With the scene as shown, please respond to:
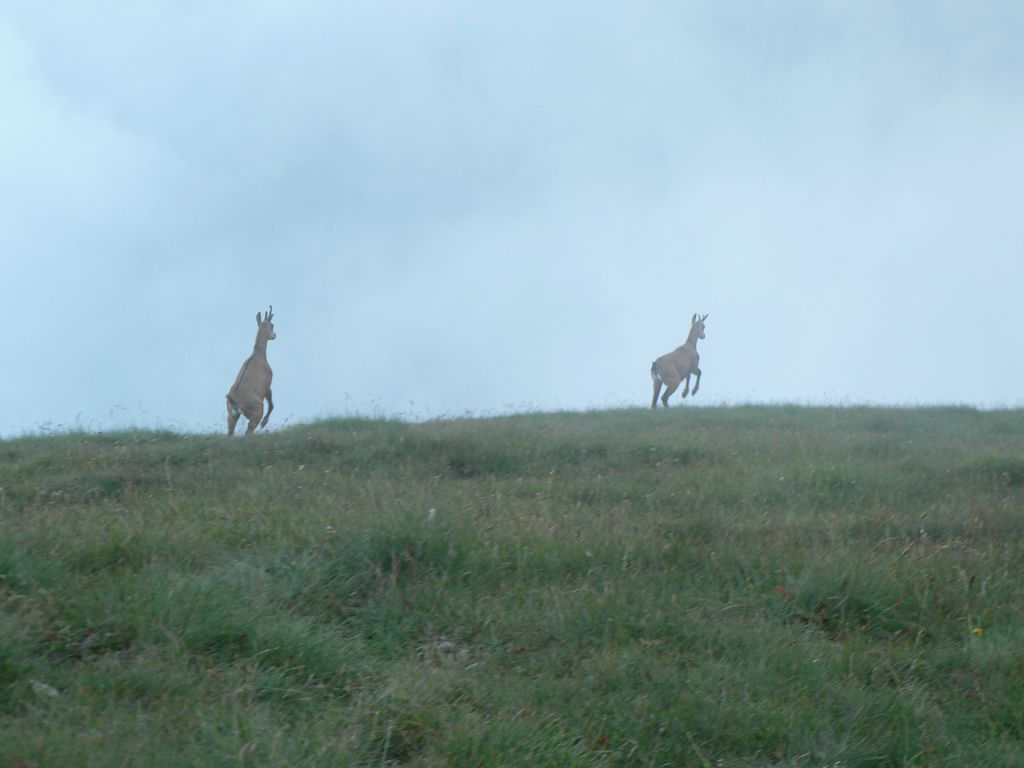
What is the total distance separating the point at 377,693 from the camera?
4.02 meters

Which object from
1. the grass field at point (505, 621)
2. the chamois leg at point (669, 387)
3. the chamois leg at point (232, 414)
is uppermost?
the chamois leg at point (669, 387)

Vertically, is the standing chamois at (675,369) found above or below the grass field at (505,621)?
above

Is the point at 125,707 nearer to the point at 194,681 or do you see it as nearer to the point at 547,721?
the point at 194,681

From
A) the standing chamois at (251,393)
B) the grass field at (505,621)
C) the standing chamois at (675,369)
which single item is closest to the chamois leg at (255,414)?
the standing chamois at (251,393)

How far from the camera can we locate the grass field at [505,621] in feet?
12.4

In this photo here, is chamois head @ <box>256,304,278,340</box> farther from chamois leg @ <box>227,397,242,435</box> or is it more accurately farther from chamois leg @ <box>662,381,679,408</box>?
chamois leg @ <box>662,381,679,408</box>

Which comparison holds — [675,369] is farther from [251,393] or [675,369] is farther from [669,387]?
[251,393]

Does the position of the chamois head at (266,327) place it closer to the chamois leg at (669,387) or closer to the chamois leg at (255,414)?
the chamois leg at (255,414)

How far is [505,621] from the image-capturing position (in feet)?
16.0

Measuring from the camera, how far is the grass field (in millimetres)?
3789

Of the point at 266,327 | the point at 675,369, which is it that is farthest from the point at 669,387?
the point at 266,327

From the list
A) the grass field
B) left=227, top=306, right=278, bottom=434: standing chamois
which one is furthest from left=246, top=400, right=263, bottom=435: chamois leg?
the grass field

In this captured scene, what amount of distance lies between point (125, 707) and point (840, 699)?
9.52ft

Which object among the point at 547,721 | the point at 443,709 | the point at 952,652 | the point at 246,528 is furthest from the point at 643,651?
the point at 246,528
